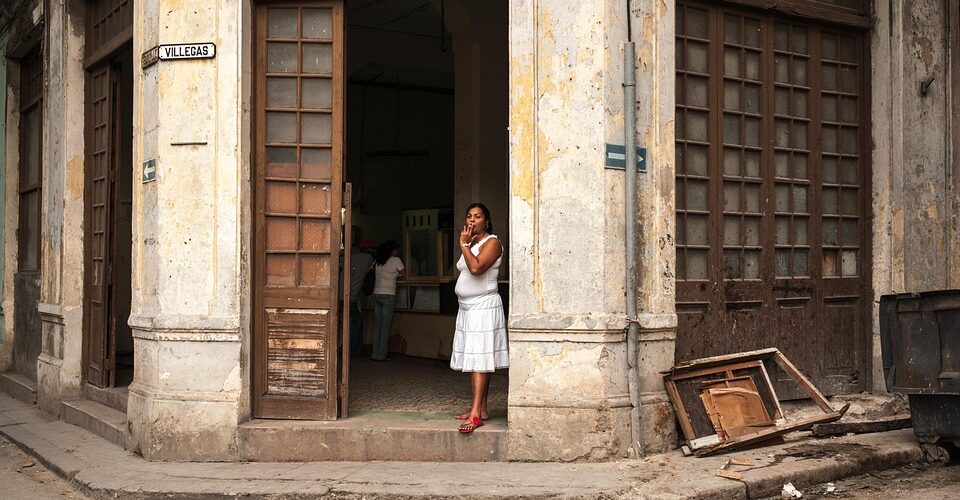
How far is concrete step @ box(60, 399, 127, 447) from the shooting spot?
8534 mm

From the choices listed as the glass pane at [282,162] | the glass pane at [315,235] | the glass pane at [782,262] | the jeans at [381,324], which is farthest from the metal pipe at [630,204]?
the jeans at [381,324]

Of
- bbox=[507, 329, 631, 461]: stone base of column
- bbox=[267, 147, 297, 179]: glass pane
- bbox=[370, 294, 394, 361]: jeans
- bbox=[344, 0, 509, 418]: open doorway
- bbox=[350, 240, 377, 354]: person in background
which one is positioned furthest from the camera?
bbox=[350, 240, 377, 354]: person in background

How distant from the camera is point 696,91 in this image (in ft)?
27.3

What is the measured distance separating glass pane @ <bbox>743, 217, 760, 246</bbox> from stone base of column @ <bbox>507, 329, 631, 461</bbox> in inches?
76.4

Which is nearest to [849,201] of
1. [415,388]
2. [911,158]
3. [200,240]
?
[911,158]

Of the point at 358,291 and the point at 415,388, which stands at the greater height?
the point at 358,291

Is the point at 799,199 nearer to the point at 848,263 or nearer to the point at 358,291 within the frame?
the point at 848,263

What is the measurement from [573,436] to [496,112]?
6.40m

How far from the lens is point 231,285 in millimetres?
7688

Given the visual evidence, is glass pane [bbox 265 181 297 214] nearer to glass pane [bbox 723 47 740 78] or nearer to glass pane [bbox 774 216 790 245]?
glass pane [bbox 723 47 740 78]

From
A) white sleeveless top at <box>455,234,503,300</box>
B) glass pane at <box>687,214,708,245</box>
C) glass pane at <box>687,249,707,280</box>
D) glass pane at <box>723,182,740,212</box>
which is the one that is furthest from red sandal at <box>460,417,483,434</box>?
glass pane at <box>723,182,740,212</box>

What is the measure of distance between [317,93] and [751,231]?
3970 mm

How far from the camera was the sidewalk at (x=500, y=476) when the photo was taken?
6500mm

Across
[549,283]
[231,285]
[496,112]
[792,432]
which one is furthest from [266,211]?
[496,112]
